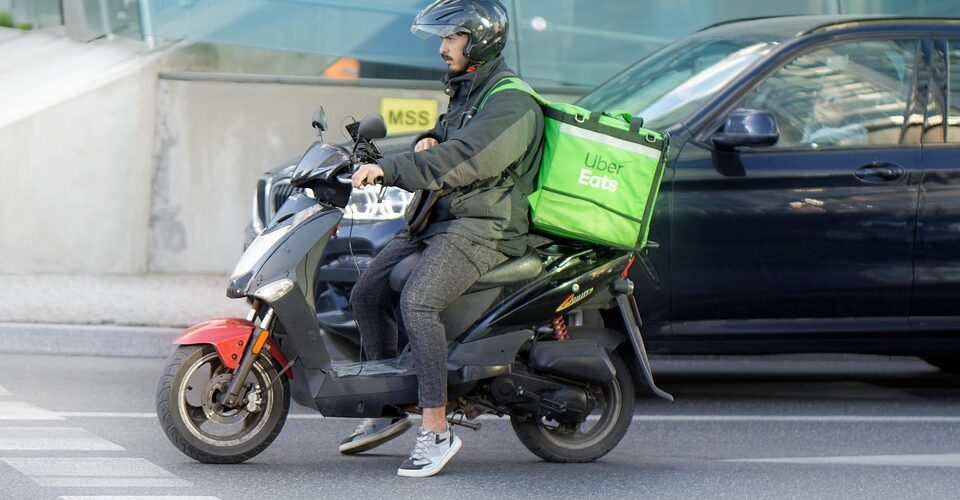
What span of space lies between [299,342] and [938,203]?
11.2 feet

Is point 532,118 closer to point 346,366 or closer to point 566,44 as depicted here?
point 346,366

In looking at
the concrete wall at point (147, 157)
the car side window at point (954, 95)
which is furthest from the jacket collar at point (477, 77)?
the concrete wall at point (147, 157)

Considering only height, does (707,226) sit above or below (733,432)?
above

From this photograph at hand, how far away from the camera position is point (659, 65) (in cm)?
822

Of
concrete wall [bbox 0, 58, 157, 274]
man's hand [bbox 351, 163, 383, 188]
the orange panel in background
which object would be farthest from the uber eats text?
concrete wall [bbox 0, 58, 157, 274]

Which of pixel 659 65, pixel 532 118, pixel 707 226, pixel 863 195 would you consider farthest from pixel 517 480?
pixel 659 65

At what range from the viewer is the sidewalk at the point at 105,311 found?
29.2 ft

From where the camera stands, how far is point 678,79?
25.8 feet

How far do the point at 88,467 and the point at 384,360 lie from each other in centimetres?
117

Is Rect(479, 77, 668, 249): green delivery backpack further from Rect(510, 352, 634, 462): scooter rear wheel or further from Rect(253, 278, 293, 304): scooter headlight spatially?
Rect(253, 278, 293, 304): scooter headlight

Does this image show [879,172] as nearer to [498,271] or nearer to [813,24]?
[813,24]

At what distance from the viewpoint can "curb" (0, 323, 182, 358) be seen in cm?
885

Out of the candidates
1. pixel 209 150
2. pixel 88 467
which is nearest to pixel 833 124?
pixel 88 467

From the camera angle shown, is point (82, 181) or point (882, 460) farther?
point (82, 181)
